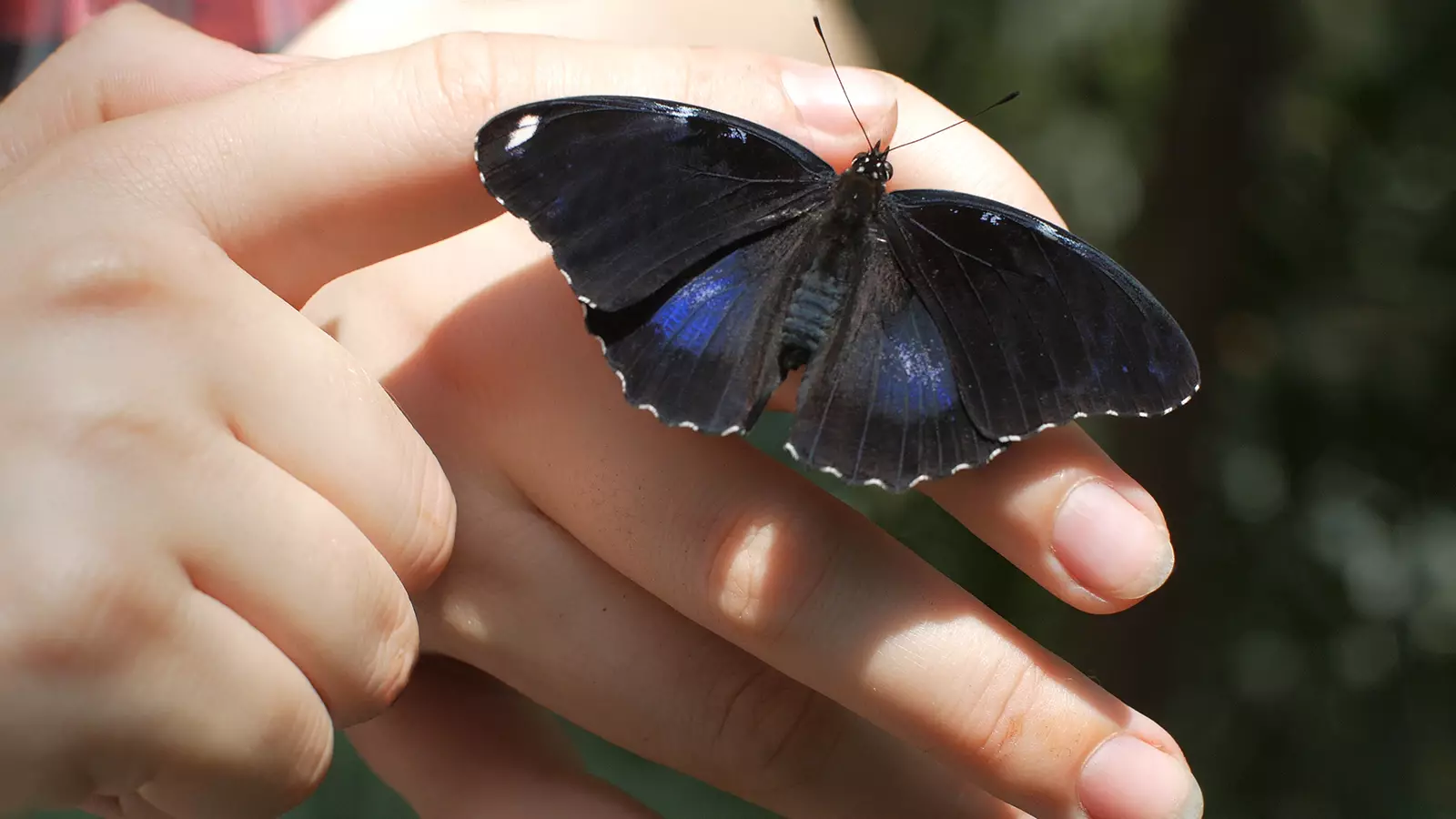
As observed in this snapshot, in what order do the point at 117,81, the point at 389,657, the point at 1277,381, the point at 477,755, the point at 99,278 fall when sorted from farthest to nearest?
1. the point at 1277,381
2. the point at 477,755
3. the point at 117,81
4. the point at 389,657
5. the point at 99,278

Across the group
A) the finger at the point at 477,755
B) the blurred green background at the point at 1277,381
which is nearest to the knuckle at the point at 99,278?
the finger at the point at 477,755

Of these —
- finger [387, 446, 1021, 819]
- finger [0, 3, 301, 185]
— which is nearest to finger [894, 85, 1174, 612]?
finger [387, 446, 1021, 819]

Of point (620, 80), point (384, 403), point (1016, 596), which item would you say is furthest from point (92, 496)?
point (1016, 596)

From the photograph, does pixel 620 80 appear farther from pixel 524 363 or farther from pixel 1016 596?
pixel 1016 596

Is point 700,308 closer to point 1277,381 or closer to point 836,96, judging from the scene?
point 836,96

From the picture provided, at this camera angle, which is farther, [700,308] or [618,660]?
[618,660]

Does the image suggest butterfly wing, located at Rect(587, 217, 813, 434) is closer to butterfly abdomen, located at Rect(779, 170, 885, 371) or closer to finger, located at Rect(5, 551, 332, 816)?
butterfly abdomen, located at Rect(779, 170, 885, 371)

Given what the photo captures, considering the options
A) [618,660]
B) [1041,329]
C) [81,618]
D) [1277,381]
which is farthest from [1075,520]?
[1277,381]
